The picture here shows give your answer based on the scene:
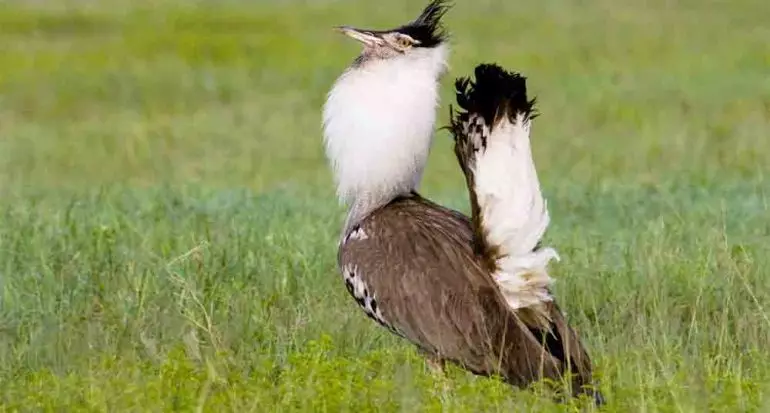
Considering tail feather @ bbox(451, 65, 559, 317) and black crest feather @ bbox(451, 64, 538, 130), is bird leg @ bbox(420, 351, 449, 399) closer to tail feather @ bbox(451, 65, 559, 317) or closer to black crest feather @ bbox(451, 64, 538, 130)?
tail feather @ bbox(451, 65, 559, 317)

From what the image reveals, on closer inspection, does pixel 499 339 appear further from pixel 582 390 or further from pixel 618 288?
pixel 618 288

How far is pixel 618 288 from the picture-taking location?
726cm

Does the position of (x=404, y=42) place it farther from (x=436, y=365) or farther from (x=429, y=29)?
(x=436, y=365)

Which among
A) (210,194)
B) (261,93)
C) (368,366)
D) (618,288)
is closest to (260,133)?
(261,93)

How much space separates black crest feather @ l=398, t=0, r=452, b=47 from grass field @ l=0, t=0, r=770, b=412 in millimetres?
120

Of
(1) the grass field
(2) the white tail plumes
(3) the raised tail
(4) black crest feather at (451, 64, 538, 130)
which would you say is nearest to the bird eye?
(1) the grass field

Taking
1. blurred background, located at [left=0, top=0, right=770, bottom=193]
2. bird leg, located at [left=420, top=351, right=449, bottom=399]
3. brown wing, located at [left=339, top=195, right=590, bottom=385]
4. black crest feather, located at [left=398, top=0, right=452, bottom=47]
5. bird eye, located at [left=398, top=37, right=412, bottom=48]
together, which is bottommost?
blurred background, located at [left=0, top=0, right=770, bottom=193]

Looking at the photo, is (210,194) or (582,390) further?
(210,194)

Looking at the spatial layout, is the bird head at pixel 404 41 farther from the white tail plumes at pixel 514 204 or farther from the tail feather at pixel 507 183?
the white tail plumes at pixel 514 204

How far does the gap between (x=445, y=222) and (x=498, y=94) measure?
0.67 m

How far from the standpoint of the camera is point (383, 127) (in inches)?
225

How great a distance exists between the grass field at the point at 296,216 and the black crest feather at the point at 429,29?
12cm

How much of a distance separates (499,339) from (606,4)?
2178 centimetres

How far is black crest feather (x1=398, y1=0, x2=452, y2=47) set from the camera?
5.91m
